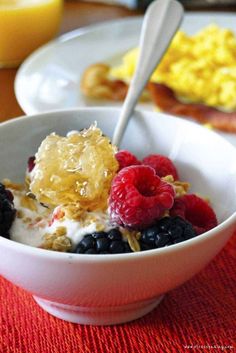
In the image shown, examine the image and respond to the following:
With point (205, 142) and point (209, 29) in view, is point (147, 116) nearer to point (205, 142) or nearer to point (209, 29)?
point (205, 142)

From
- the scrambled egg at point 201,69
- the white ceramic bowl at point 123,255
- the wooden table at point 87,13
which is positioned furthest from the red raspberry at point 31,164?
Result: the wooden table at point 87,13

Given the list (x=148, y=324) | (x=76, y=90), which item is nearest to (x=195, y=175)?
(x=148, y=324)

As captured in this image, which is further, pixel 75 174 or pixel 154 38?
pixel 154 38

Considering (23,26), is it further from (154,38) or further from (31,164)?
(31,164)

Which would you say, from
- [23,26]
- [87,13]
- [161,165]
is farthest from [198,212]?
[87,13]

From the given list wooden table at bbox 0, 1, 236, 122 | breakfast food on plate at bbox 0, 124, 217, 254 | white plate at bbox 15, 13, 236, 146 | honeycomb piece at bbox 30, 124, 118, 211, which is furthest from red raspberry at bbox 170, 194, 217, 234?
wooden table at bbox 0, 1, 236, 122

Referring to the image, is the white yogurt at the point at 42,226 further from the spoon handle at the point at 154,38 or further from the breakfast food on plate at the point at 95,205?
the spoon handle at the point at 154,38
